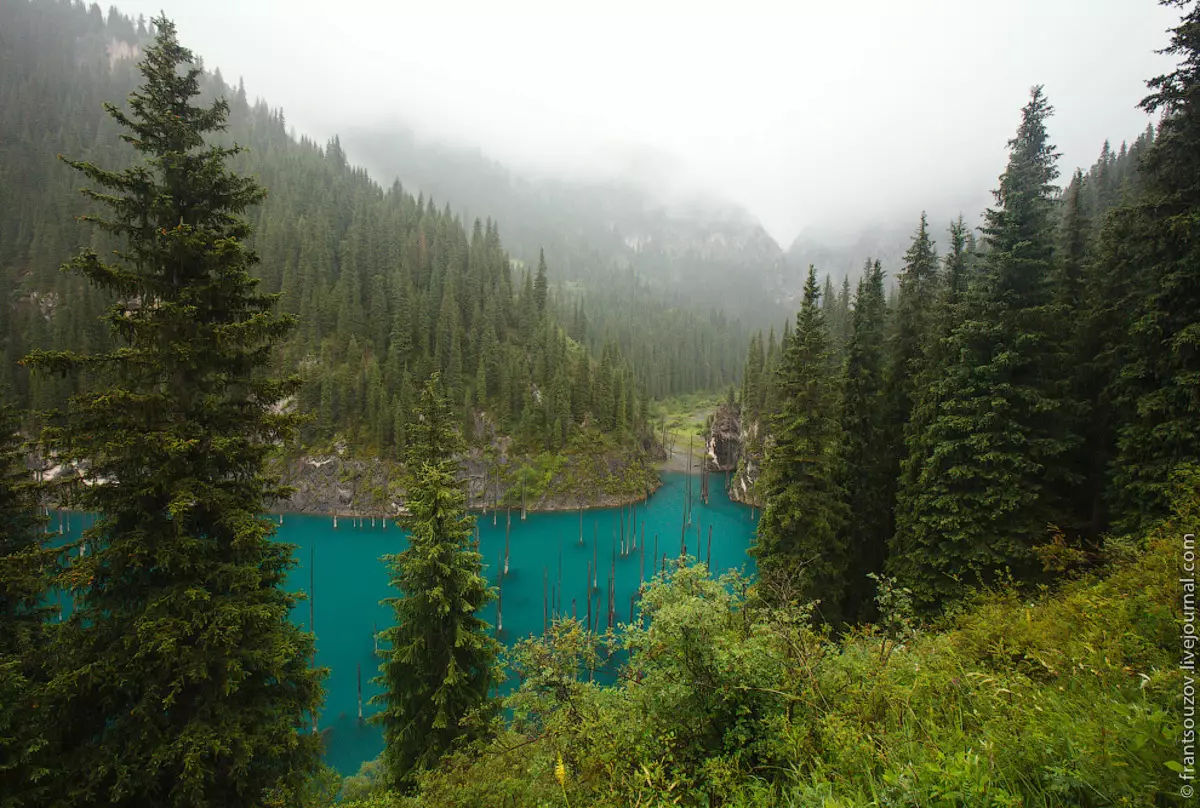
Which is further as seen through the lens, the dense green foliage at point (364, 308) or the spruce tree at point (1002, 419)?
the dense green foliage at point (364, 308)

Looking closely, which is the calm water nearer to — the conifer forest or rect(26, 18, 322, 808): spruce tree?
the conifer forest

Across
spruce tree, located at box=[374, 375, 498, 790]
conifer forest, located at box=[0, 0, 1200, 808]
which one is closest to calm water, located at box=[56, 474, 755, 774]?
conifer forest, located at box=[0, 0, 1200, 808]

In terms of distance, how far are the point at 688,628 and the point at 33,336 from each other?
139222 mm

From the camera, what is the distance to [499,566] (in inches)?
2221

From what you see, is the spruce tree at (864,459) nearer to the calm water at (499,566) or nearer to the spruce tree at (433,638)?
the calm water at (499,566)

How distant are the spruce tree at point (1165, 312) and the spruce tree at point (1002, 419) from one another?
7.38 feet

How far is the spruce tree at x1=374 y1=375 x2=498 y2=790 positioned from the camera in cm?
1545

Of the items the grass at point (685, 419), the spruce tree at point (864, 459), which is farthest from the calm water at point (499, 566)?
the grass at point (685, 419)

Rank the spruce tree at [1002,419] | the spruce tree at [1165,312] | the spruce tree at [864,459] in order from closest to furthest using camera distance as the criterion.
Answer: the spruce tree at [1165,312] < the spruce tree at [1002,419] < the spruce tree at [864,459]

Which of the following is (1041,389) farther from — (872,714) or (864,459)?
(872,714)

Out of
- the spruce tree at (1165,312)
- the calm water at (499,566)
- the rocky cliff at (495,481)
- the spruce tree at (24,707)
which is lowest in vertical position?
the calm water at (499,566)

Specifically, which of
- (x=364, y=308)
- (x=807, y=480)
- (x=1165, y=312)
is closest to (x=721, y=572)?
(x=807, y=480)

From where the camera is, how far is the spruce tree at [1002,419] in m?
17.0

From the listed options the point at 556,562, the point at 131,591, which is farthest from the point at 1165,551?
the point at 556,562
